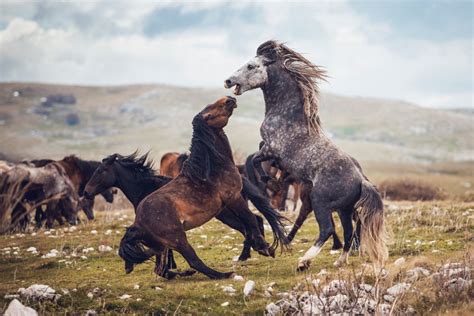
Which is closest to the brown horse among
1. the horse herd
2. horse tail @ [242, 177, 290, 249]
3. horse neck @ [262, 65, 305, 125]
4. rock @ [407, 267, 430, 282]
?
the horse herd

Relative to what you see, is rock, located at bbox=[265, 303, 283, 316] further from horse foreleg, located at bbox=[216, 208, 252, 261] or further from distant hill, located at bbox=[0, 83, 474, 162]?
distant hill, located at bbox=[0, 83, 474, 162]

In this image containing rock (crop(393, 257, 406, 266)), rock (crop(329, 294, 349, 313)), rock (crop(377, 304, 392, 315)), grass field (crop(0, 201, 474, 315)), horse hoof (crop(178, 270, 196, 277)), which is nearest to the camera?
rock (crop(377, 304, 392, 315))

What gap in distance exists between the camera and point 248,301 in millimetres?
7277

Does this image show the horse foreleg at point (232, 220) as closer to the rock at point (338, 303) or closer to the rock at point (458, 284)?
the rock at point (338, 303)

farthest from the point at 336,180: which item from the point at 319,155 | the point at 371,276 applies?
the point at 371,276

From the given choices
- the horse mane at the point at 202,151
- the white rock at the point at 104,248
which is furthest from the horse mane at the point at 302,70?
the white rock at the point at 104,248

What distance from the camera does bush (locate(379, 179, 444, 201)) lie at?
2592 centimetres

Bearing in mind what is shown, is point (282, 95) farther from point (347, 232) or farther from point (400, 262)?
point (400, 262)

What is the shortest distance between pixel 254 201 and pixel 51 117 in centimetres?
17034

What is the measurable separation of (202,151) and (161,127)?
159 metres

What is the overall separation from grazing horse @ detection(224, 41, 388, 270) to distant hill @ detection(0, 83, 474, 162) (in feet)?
369

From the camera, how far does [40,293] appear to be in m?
7.68

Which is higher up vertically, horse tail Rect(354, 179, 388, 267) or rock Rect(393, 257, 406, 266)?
horse tail Rect(354, 179, 388, 267)

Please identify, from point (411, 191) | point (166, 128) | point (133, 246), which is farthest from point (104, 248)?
point (166, 128)
